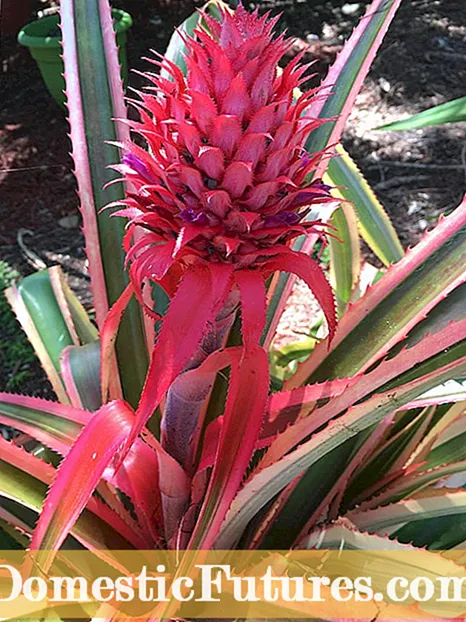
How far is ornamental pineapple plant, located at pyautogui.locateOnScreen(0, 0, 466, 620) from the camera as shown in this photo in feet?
1.43

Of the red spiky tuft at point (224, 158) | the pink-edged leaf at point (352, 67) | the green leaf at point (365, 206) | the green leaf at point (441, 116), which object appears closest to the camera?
the red spiky tuft at point (224, 158)

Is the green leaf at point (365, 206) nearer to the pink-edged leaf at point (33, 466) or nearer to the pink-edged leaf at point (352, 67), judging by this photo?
the pink-edged leaf at point (352, 67)

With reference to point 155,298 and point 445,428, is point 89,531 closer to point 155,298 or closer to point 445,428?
point 155,298

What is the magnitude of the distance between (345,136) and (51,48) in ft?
3.37

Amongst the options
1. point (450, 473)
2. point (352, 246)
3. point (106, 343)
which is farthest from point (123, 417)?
point (352, 246)

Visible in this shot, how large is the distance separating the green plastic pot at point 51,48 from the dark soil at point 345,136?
0.27 feet

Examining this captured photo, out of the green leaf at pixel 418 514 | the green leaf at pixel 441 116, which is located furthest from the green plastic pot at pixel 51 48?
the green leaf at pixel 418 514

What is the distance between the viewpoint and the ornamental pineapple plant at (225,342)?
Result: 0.44 m

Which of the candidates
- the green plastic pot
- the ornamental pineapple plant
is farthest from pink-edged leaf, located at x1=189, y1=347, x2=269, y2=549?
the green plastic pot

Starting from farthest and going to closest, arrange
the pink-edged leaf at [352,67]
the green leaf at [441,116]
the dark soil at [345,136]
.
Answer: the dark soil at [345,136]
the green leaf at [441,116]
the pink-edged leaf at [352,67]

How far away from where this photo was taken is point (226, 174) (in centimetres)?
42

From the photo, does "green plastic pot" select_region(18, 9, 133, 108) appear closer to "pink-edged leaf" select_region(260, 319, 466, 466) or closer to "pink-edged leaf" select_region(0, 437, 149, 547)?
"pink-edged leaf" select_region(0, 437, 149, 547)

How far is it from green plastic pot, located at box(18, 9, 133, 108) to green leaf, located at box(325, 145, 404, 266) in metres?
1.36

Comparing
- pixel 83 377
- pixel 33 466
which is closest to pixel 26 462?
pixel 33 466
